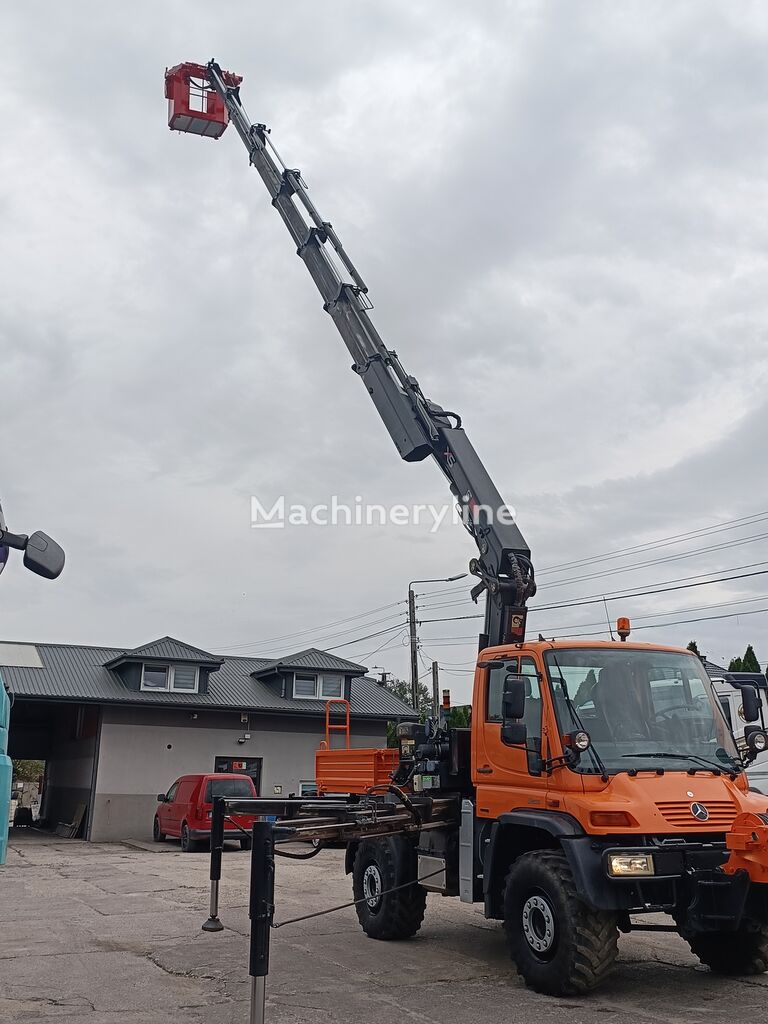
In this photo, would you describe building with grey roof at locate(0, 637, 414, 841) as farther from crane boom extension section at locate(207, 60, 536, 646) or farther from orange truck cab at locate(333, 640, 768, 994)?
orange truck cab at locate(333, 640, 768, 994)

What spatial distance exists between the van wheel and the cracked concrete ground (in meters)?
8.94

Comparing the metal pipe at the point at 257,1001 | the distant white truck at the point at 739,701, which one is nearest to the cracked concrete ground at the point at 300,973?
the metal pipe at the point at 257,1001

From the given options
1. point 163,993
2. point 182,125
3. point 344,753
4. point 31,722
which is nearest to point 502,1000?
point 163,993

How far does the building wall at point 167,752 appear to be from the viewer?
26.0 m

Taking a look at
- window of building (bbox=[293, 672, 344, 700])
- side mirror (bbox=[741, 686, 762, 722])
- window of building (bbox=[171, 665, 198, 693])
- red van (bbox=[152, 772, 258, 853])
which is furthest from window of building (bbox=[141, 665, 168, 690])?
side mirror (bbox=[741, 686, 762, 722])

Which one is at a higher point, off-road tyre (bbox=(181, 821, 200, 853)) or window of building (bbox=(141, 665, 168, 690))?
window of building (bbox=(141, 665, 168, 690))

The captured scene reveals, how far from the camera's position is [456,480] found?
11.3 m

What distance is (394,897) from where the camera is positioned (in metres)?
9.70

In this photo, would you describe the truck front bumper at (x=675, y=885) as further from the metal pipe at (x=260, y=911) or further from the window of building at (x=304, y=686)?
the window of building at (x=304, y=686)

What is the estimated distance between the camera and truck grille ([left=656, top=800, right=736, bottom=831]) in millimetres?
7195

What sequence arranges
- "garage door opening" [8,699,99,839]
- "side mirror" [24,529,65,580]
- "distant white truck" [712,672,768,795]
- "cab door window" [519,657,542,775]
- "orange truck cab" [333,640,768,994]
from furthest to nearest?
1. "garage door opening" [8,699,99,839]
2. "distant white truck" [712,672,768,795]
3. "cab door window" [519,657,542,775]
4. "orange truck cab" [333,640,768,994]
5. "side mirror" [24,529,65,580]

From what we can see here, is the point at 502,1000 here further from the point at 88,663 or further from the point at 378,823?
the point at 88,663

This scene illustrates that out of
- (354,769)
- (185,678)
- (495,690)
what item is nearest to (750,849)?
(495,690)

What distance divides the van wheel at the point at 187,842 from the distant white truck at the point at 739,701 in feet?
40.4
